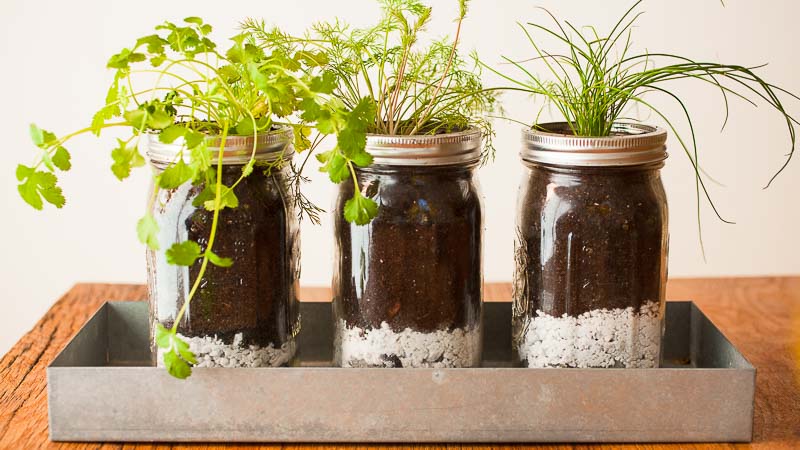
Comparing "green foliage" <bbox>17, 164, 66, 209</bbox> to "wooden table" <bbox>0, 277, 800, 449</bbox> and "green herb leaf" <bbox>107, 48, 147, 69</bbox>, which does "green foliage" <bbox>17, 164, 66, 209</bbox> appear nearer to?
"green herb leaf" <bbox>107, 48, 147, 69</bbox>

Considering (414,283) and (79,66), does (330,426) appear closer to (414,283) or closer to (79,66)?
(414,283)

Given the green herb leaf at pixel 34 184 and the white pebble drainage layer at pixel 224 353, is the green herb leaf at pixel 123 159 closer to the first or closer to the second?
the green herb leaf at pixel 34 184

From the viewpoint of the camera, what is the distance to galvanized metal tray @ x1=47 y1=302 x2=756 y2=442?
0.86m

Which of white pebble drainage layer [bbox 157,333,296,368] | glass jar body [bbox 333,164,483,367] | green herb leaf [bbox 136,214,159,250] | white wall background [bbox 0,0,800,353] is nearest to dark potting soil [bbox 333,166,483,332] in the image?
glass jar body [bbox 333,164,483,367]

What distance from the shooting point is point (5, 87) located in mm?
2088

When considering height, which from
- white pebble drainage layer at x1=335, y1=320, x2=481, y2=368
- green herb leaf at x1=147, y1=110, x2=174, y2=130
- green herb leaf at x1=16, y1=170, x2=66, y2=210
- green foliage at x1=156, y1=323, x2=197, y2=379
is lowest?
white pebble drainage layer at x1=335, y1=320, x2=481, y2=368

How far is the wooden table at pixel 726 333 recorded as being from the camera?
3.04 ft

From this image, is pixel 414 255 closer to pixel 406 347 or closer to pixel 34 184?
pixel 406 347

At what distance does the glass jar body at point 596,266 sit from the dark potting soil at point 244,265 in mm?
257

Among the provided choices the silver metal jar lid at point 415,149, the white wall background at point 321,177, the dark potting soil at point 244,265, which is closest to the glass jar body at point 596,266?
the silver metal jar lid at point 415,149

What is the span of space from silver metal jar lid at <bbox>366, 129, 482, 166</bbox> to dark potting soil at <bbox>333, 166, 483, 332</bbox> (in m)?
0.01

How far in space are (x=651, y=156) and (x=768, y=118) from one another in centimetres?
144

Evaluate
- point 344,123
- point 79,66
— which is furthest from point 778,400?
point 79,66

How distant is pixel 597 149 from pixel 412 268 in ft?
0.68
